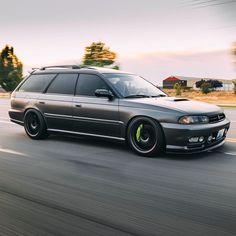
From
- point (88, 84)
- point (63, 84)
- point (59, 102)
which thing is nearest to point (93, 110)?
point (88, 84)

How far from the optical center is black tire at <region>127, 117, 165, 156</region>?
6.66m

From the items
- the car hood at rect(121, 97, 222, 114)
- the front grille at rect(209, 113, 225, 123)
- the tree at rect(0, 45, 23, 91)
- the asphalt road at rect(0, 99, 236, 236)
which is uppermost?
the tree at rect(0, 45, 23, 91)

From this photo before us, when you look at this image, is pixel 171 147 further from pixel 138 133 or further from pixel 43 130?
pixel 43 130

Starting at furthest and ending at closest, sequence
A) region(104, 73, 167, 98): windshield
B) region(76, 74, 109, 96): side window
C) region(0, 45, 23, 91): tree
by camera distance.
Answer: region(0, 45, 23, 91): tree < region(76, 74, 109, 96): side window < region(104, 73, 167, 98): windshield

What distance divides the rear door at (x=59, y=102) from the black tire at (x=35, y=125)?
0.53 ft

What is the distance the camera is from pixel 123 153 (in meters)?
7.16

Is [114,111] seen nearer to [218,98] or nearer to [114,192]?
[114,192]

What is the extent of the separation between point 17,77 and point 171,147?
245 ft

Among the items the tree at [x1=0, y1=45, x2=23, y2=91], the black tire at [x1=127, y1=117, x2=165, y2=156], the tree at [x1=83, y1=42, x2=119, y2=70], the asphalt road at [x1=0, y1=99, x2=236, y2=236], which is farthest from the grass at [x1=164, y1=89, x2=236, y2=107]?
the tree at [x1=0, y1=45, x2=23, y2=91]

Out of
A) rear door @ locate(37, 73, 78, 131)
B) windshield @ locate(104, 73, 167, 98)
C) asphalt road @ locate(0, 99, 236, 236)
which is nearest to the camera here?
asphalt road @ locate(0, 99, 236, 236)

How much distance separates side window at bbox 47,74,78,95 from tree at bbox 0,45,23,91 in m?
71.6

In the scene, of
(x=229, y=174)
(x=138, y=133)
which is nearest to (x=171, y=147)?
(x=138, y=133)

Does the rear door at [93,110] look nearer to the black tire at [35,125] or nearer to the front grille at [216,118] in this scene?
the black tire at [35,125]

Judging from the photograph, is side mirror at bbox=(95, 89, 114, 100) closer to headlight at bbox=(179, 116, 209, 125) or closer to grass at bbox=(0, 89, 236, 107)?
headlight at bbox=(179, 116, 209, 125)
